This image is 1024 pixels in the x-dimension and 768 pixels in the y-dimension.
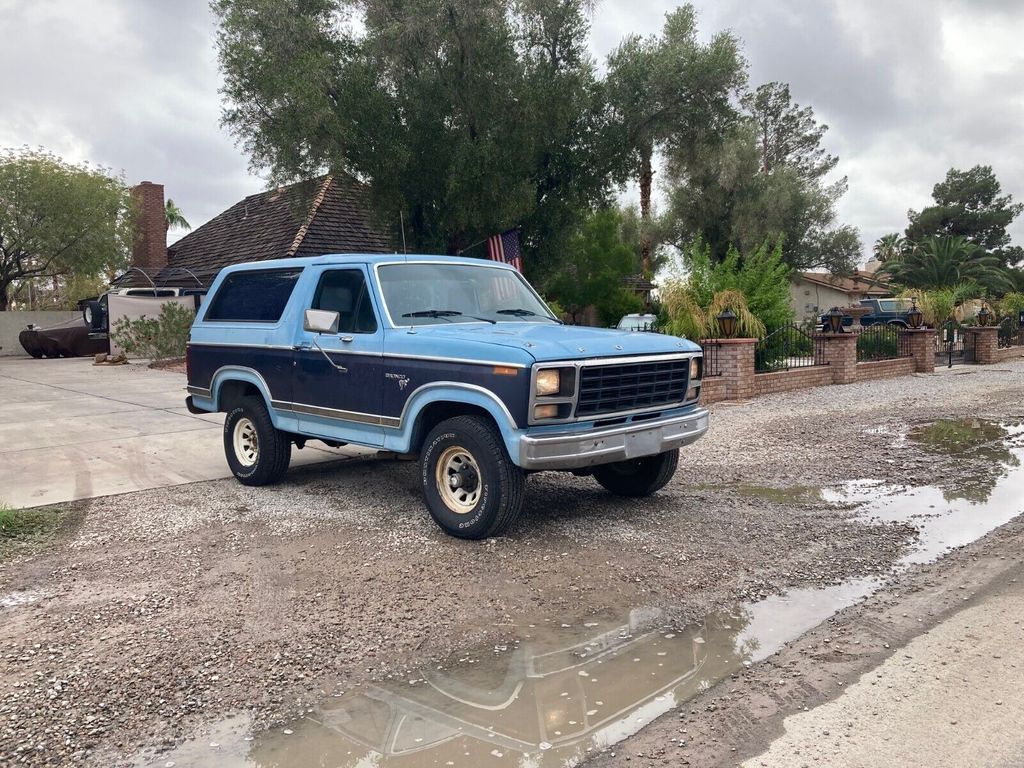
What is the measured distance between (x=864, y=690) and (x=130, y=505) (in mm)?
6010

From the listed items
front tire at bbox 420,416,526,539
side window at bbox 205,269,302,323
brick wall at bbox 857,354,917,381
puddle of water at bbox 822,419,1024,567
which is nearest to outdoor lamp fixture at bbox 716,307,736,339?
brick wall at bbox 857,354,917,381

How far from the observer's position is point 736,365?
14258mm

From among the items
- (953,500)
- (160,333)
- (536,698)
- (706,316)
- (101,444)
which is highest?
(706,316)

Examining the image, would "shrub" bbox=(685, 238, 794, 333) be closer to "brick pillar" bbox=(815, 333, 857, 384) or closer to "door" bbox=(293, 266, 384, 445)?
"brick pillar" bbox=(815, 333, 857, 384)

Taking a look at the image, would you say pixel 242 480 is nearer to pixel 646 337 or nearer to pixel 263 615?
pixel 263 615

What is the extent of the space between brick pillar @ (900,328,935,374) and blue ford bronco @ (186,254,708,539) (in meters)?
15.6

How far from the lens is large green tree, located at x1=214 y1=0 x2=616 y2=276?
56.9 feet

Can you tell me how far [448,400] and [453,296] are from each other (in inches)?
48.7

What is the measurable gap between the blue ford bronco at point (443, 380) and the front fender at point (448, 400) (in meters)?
0.01

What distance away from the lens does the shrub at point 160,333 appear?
23906 millimetres

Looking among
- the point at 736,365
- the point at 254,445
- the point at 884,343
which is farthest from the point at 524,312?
the point at 884,343

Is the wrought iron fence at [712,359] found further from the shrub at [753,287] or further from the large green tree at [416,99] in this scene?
the large green tree at [416,99]

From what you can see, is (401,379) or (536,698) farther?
(401,379)

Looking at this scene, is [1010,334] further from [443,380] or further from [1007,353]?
[443,380]
